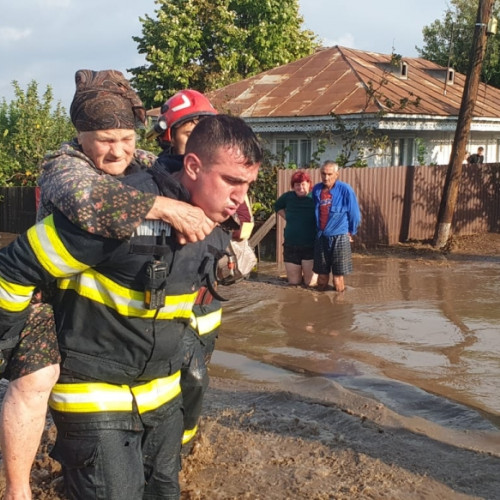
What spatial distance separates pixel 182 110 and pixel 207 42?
32.4 m

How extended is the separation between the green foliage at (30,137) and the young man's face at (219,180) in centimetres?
2014

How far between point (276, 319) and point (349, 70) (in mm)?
16036

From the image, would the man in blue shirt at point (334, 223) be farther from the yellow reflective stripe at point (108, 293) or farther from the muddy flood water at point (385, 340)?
the yellow reflective stripe at point (108, 293)

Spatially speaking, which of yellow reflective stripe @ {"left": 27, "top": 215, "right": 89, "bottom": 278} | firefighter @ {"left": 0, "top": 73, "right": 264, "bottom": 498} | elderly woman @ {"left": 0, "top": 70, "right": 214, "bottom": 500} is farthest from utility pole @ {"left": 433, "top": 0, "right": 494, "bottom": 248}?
yellow reflective stripe @ {"left": 27, "top": 215, "right": 89, "bottom": 278}

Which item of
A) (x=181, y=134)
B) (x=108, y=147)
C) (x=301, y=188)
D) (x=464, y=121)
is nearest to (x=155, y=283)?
(x=108, y=147)

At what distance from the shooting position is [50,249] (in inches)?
98.4

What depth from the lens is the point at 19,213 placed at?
839 inches

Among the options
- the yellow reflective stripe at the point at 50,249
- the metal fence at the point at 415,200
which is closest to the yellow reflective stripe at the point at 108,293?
the yellow reflective stripe at the point at 50,249

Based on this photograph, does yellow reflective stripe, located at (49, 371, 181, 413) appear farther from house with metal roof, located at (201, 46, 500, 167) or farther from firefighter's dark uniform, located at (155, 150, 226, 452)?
house with metal roof, located at (201, 46, 500, 167)

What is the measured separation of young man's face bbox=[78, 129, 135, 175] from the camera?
3.23 metres

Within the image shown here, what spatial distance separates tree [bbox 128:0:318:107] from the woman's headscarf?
98.2ft

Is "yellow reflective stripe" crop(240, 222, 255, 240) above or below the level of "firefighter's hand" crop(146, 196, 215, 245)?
below

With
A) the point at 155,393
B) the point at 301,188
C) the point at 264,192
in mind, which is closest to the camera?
the point at 155,393

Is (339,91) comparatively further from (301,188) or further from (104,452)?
(104,452)
